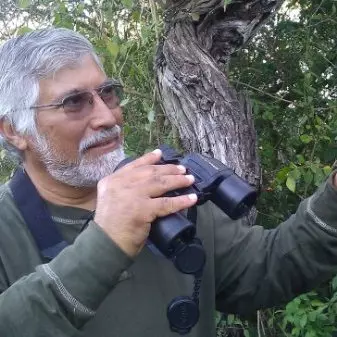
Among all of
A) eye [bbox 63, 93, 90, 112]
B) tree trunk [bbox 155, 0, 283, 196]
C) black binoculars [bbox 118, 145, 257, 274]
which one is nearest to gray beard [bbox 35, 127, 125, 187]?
eye [bbox 63, 93, 90, 112]

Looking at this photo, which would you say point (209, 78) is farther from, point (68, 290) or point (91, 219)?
point (68, 290)

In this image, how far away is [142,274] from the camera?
2088 millimetres

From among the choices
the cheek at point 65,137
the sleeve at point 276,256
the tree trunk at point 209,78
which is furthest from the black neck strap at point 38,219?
the tree trunk at point 209,78

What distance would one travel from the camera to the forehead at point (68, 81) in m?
2.18

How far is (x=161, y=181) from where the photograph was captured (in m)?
1.69

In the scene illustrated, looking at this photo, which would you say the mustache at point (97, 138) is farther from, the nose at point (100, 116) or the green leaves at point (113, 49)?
the green leaves at point (113, 49)

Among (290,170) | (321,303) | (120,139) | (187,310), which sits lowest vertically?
(321,303)

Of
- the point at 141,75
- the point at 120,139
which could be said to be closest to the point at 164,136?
the point at 141,75

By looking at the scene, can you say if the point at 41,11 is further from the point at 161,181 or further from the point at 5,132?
the point at 161,181

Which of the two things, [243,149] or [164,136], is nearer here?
[243,149]

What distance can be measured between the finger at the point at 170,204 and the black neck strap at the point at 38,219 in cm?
46

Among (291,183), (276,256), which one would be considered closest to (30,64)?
(276,256)

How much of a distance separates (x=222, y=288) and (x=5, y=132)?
0.92 m

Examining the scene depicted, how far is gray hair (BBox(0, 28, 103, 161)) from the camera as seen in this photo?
86.4 inches
